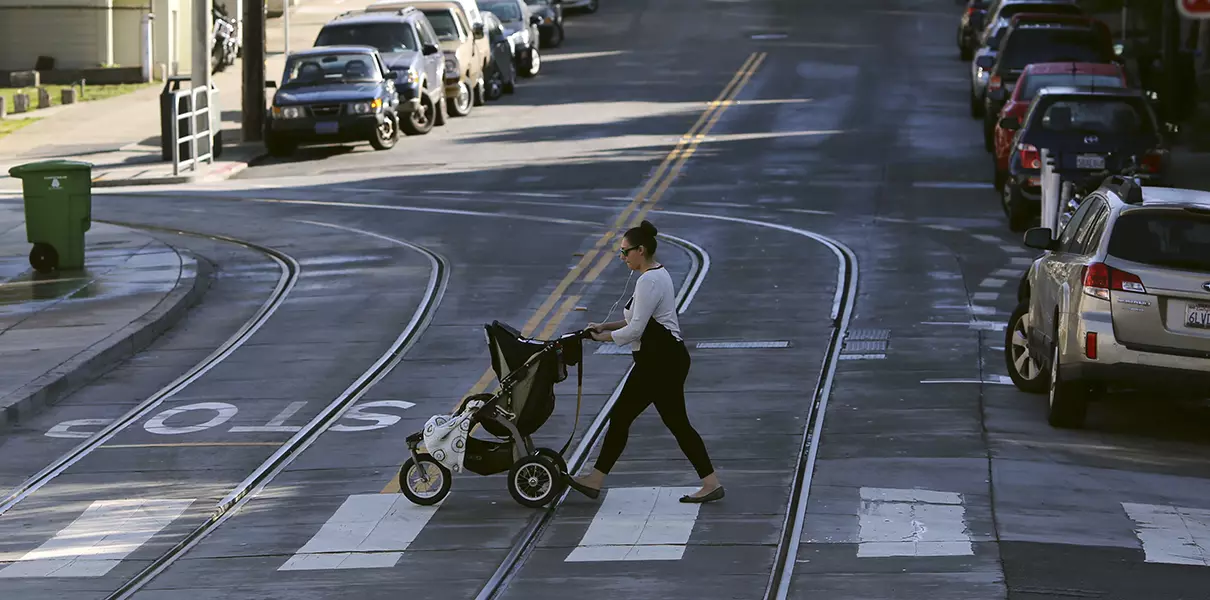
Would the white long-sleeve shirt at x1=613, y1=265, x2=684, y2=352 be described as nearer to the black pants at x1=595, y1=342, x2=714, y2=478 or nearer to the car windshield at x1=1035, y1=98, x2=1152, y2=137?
the black pants at x1=595, y1=342, x2=714, y2=478

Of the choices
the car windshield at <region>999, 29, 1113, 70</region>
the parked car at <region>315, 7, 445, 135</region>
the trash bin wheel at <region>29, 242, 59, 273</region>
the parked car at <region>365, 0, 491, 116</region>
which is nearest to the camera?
the trash bin wheel at <region>29, 242, 59, 273</region>

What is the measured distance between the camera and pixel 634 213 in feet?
83.1

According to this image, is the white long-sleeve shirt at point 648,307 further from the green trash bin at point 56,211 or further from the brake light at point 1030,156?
the brake light at point 1030,156

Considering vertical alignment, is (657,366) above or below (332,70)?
below

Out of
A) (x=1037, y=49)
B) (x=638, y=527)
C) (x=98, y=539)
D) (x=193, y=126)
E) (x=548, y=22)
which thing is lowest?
(x=98, y=539)

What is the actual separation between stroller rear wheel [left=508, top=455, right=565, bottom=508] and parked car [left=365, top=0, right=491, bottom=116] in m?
26.3

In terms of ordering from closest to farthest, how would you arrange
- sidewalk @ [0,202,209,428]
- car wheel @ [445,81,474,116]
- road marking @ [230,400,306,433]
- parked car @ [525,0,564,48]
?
1. road marking @ [230,400,306,433]
2. sidewalk @ [0,202,209,428]
3. car wheel @ [445,81,474,116]
4. parked car @ [525,0,564,48]

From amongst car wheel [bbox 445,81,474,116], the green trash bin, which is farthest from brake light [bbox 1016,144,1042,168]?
car wheel [bbox 445,81,474,116]

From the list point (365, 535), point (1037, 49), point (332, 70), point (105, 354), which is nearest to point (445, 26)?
point (332, 70)

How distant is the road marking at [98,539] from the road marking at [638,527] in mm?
2506

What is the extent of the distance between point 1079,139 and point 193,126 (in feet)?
49.1

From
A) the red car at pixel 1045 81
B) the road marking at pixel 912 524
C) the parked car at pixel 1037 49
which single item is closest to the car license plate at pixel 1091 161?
the red car at pixel 1045 81

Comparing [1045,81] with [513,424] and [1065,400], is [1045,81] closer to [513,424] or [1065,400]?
[1065,400]

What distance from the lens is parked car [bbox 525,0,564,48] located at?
4934cm
